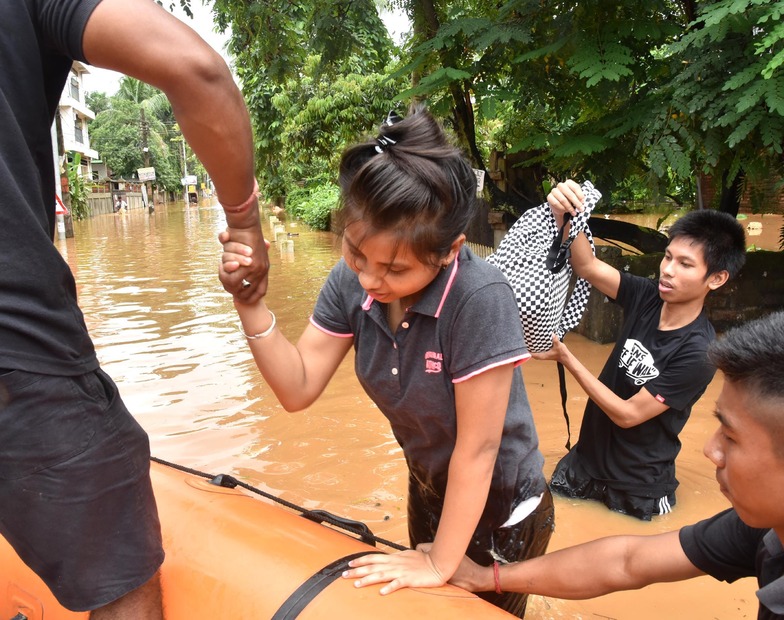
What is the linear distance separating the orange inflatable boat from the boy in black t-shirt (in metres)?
1.10

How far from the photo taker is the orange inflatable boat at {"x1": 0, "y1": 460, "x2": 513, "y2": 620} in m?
1.43

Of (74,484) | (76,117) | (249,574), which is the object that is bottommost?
(249,574)

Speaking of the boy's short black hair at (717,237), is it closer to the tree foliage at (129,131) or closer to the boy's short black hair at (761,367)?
the boy's short black hair at (761,367)

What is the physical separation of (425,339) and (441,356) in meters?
0.05

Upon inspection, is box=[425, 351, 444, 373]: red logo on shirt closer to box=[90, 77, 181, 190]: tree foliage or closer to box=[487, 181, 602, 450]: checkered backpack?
box=[487, 181, 602, 450]: checkered backpack

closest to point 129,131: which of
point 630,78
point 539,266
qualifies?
point 630,78

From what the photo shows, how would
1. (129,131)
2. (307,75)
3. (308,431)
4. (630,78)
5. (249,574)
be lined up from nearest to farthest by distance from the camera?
1. (249,574)
2. (308,431)
3. (630,78)
4. (307,75)
5. (129,131)

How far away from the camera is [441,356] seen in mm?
1478

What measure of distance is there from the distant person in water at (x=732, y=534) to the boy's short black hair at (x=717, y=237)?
4.45 feet

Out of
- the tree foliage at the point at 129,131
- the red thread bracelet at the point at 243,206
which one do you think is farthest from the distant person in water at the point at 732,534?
the tree foliage at the point at 129,131

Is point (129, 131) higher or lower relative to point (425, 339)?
higher

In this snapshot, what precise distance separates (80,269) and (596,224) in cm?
925

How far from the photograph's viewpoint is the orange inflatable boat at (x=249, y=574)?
4.69 feet

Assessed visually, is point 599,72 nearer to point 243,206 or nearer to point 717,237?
point 717,237
